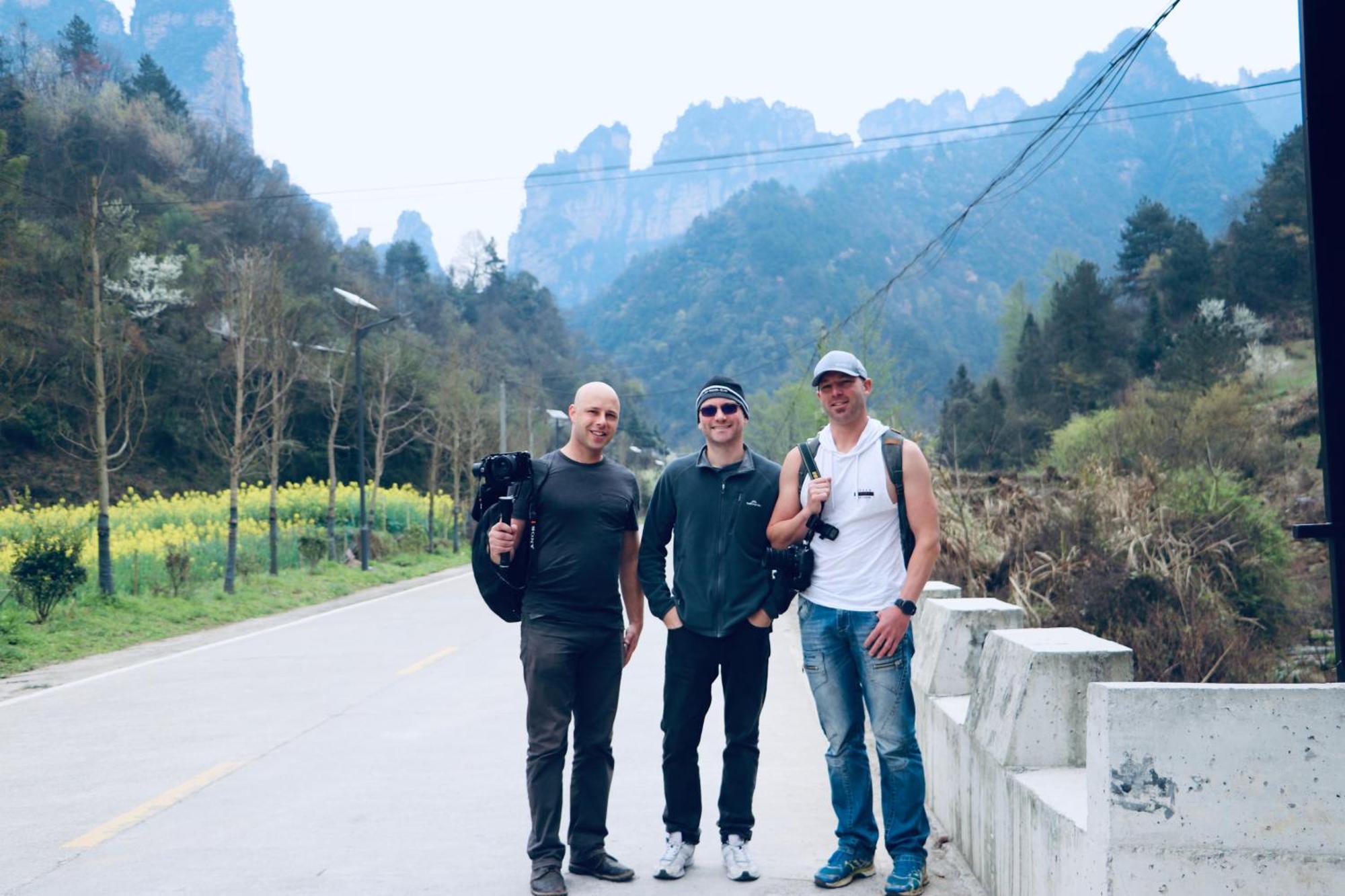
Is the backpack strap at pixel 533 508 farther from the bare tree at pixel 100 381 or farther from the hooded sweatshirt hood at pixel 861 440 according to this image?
the bare tree at pixel 100 381

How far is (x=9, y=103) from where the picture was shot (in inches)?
2185

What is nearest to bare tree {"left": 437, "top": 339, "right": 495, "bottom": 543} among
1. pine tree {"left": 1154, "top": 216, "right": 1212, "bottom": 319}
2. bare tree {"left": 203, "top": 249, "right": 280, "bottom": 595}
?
bare tree {"left": 203, "top": 249, "right": 280, "bottom": 595}

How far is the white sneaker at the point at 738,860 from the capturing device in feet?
17.5

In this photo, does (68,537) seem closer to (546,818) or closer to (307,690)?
(307,690)

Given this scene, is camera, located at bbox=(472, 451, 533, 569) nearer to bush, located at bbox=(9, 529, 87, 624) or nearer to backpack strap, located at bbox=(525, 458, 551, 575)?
backpack strap, located at bbox=(525, 458, 551, 575)

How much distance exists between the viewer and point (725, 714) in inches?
213

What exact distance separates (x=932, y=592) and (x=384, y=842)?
361 centimetres

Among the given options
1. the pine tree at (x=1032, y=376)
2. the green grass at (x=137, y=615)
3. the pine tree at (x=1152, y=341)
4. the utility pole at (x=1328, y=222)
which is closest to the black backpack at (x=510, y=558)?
the utility pole at (x=1328, y=222)

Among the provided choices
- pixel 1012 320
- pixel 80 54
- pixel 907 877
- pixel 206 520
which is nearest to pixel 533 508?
pixel 907 877

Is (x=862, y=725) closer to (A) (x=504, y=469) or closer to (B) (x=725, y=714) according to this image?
(B) (x=725, y=714)

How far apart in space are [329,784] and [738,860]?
289 cm

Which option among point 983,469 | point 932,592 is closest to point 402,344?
point 983,469

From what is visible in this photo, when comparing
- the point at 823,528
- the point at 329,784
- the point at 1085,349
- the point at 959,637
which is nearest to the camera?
the point at 823,528

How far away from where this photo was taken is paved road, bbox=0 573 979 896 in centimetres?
545
